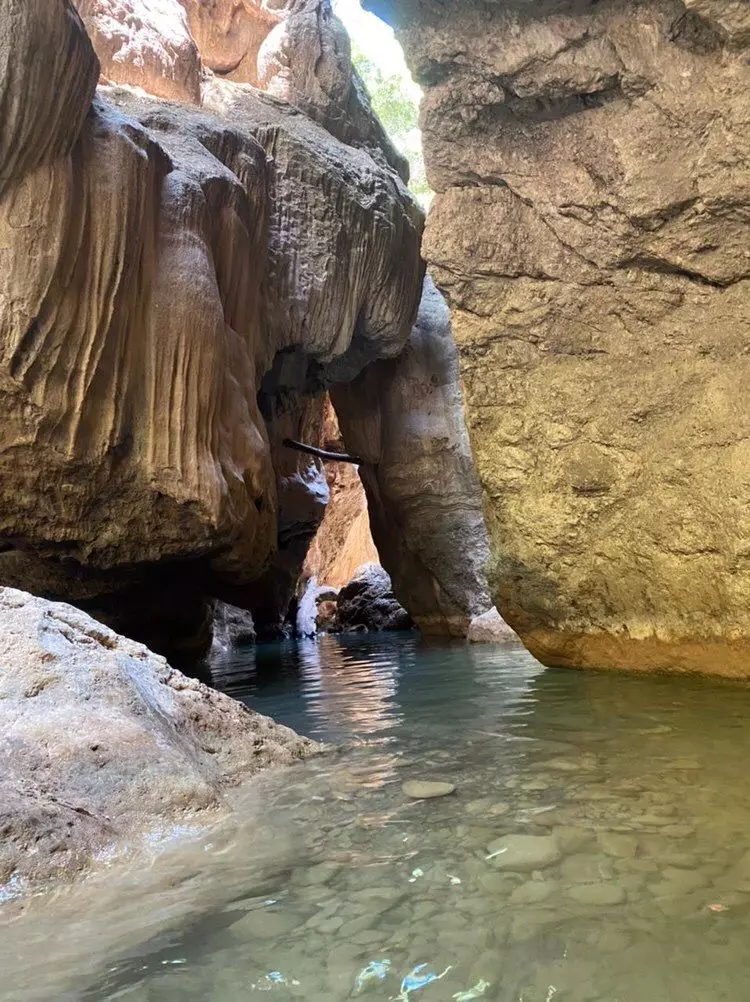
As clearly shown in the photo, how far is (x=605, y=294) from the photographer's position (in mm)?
4879

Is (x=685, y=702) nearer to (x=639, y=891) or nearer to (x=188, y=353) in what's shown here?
(x=639, y=891)

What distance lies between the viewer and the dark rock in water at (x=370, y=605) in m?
18.5

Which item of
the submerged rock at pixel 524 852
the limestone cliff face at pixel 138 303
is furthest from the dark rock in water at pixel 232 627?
the submerged rock at pixel 524 852

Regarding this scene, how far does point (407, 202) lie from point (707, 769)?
999 cm

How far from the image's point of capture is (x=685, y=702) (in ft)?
13.5

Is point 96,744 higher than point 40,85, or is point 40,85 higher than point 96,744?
point 40,85

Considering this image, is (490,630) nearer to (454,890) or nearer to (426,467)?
(426,467)

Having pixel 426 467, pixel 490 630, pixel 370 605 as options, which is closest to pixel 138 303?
pixel 490 630

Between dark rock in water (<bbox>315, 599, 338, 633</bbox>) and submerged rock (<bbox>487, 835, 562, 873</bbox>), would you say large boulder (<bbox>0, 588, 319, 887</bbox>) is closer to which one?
submerged rock (<bbox>487, 835, 562, 873</bbox>)

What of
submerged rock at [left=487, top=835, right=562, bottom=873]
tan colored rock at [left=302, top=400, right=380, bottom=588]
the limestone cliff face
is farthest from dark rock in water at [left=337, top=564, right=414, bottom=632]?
submerged rock at [left=487, top=835, right=562, bottom=873]

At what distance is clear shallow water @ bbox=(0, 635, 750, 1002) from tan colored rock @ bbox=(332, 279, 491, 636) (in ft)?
29.4

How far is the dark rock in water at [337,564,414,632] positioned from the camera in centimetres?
1853

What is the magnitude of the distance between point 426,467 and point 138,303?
6.66m

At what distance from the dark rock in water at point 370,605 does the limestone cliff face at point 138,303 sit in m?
9.45
